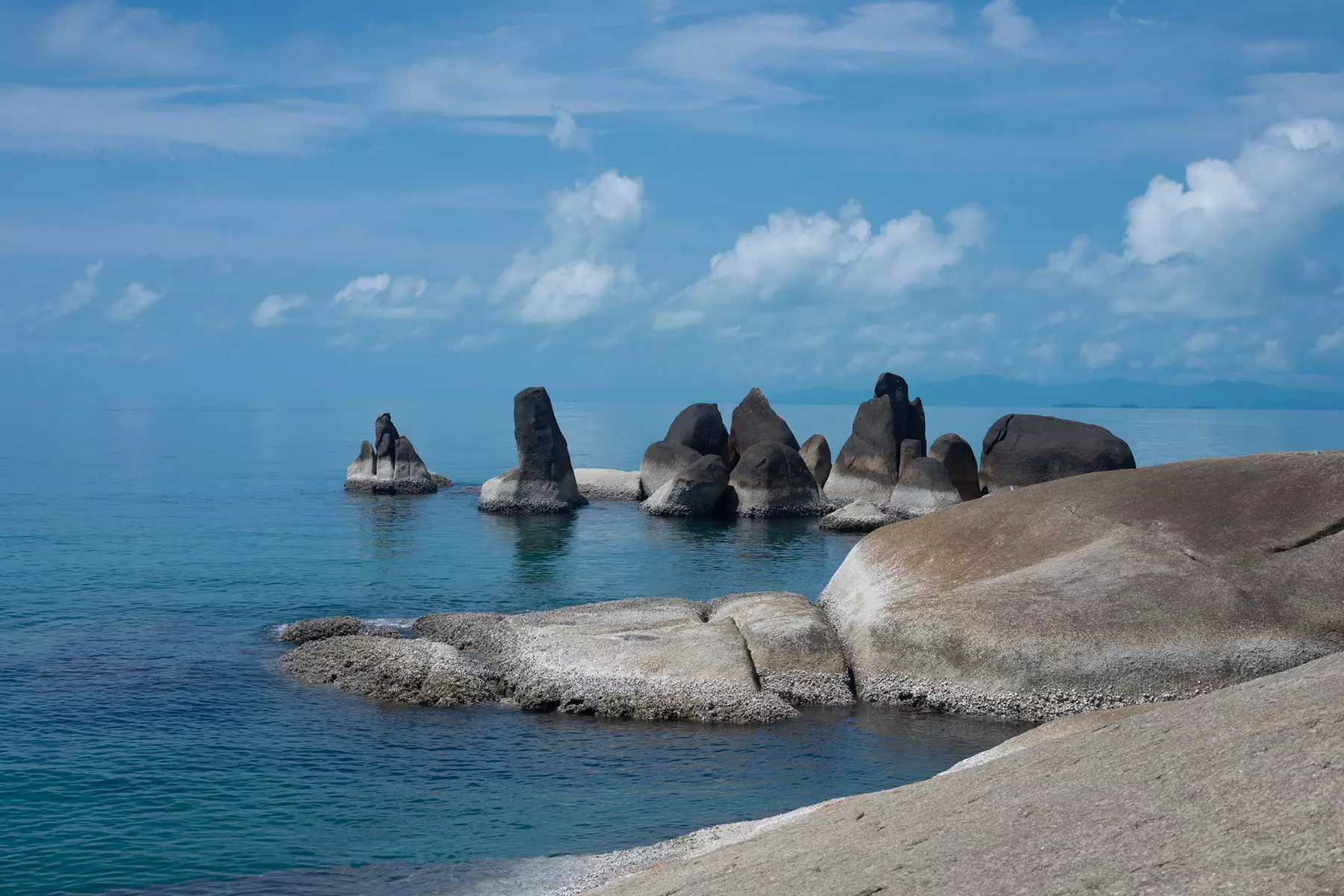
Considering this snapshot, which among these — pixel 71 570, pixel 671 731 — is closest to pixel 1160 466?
pixel 671 731

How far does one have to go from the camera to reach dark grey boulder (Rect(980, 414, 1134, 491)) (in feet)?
171

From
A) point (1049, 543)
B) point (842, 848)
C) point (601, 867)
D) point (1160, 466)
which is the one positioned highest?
point (1160, 466)

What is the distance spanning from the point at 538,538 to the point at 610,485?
51.7 ft

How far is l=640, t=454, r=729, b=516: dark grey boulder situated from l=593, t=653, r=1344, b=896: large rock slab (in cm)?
4382

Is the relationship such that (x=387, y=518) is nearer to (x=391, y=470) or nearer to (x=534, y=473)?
(x=534, y=473)

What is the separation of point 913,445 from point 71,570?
37385 mm

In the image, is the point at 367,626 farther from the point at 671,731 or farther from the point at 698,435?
the point at 698,435

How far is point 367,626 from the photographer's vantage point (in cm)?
3005

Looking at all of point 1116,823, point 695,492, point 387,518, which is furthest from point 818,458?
point 1116,823

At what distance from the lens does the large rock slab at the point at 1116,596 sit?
2106 cm

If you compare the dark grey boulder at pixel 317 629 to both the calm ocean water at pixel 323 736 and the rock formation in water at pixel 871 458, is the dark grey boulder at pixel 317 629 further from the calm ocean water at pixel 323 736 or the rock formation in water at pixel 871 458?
the rock formation in water at pixel 871 458

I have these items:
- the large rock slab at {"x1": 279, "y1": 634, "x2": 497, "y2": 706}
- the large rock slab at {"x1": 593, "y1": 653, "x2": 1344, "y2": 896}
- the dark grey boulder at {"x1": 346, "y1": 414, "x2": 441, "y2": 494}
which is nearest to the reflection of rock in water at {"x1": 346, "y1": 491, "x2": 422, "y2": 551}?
the dark grey boulder at {"x1": 346, "y1": 414, "x2": 441, "y2": 494}

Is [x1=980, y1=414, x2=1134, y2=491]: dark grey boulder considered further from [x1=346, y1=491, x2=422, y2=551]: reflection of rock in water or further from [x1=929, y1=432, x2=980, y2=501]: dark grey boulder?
[x1=346, y1=491, x2=422, y2=551]: reflection of rock in water

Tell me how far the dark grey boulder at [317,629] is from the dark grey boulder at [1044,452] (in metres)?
34.2
